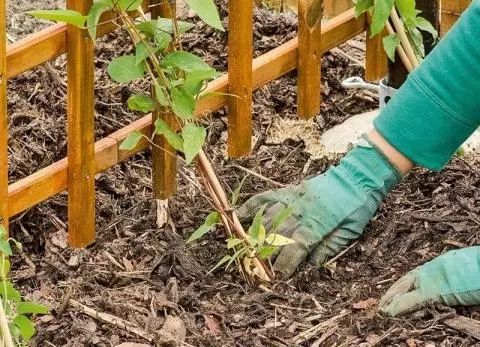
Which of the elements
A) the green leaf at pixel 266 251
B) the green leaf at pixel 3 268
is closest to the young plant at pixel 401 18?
the green leaf at pixel 266 251

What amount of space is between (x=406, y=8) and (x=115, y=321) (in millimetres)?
1469

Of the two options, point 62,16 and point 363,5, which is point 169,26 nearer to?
point 62,16

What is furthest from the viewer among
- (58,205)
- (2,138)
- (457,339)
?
(58,205)

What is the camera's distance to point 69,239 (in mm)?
3711

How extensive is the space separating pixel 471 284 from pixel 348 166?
60 centimetres

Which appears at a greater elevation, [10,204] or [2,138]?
[2,138]

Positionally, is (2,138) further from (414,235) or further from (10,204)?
(414,235)

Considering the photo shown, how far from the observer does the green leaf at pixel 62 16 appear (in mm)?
3061

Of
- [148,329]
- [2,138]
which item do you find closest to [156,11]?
[2,138]

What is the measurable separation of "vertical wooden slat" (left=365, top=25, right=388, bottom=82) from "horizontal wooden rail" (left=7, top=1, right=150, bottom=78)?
5.07 ft

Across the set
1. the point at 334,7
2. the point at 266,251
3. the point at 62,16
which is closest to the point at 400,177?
the point at 266,251

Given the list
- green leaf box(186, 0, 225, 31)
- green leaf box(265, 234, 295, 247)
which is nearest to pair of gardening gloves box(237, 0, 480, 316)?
green leaf box(265, 234, 295, 247)

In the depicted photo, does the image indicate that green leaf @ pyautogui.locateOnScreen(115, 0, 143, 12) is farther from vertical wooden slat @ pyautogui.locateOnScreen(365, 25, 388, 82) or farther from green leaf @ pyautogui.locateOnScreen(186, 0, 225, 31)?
vertical wooden slat @ pyautogui.locateOnScreen(365, 25, 388, 82)

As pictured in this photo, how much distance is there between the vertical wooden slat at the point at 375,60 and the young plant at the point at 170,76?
1.43 meters
